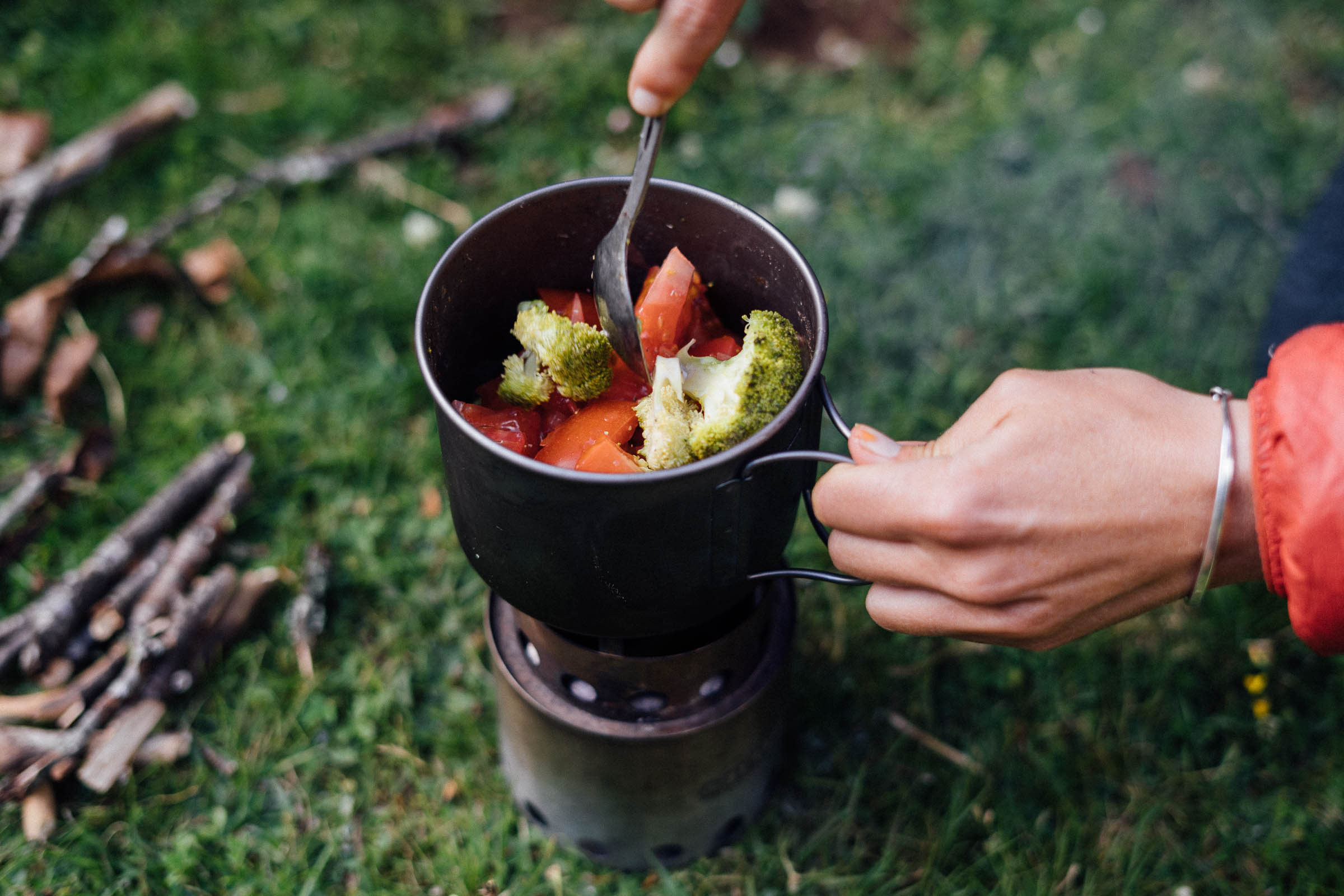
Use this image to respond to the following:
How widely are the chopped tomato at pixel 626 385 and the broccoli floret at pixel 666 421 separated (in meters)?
0.15

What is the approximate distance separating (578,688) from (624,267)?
3.75 ft

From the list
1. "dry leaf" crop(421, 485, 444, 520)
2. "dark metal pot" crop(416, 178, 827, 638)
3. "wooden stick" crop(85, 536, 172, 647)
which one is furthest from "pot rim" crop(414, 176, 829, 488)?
"wooden stick" crop(85, 536, 172, 647)

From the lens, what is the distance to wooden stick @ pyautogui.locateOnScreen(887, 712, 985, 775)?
3.10 meters

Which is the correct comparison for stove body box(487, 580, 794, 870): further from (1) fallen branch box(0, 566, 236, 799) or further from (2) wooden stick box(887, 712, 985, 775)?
(1) fallen branch box(0, 566, 236, 799)

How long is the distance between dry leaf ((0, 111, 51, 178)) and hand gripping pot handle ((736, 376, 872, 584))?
4.38 metres

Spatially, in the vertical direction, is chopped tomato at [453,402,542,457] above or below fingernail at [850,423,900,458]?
below

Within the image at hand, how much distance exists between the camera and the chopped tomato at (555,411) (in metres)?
2.22

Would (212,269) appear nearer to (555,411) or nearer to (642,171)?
(555,411)

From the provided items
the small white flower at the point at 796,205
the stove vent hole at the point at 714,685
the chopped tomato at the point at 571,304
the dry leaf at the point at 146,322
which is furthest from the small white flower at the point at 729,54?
the stove vent hole at the point at 714,685

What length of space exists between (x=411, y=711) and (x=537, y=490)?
179cm

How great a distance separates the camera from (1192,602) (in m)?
1.95

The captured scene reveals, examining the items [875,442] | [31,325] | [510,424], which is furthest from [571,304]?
[31,325]

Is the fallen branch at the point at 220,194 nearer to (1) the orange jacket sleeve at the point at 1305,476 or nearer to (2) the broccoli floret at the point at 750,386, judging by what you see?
(2) the broccoli floret at the point at 750,386

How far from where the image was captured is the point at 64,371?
12.5 ft
